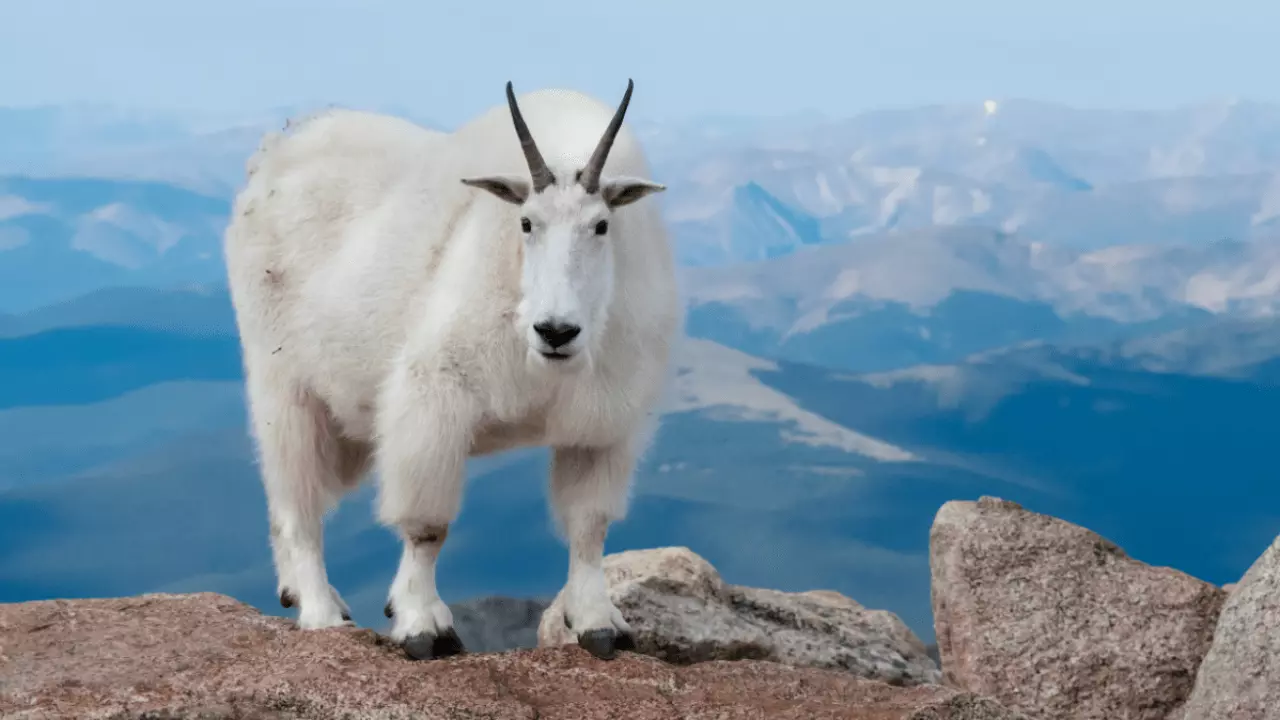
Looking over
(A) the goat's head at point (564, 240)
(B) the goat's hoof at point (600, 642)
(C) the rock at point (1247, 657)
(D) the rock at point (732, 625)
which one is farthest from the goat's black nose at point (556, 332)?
(C) the rock at point (1247, 657)

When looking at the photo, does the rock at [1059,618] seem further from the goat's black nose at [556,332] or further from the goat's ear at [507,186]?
the goat's ear at [507,186]

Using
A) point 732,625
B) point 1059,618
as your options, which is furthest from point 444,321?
point 1059,618

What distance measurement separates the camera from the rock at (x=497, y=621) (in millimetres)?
9938

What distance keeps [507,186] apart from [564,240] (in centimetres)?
37

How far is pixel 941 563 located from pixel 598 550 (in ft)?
7.15

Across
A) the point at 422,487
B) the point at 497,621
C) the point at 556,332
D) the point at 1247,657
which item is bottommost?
the point at 497,621

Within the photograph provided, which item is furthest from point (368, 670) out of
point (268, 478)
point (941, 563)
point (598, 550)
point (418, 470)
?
point (941, 563)

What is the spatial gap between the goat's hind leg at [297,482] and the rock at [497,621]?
2663mm

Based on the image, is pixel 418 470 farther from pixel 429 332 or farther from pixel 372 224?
pixel 372 224

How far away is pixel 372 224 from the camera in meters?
6.77

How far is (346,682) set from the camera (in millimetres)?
5539

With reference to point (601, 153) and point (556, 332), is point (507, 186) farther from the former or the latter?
point (556, 332)

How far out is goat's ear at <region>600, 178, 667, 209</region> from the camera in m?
5.75

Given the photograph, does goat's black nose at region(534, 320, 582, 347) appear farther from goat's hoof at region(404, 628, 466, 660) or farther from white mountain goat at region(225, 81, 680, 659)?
goat's hoof at region(404, 628, 466, 660)
